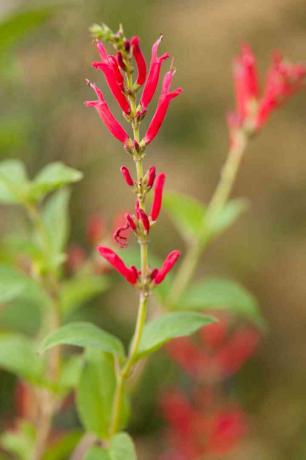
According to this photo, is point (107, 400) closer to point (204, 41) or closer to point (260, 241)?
point (260, 241)

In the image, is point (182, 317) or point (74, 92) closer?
point (182, 317)

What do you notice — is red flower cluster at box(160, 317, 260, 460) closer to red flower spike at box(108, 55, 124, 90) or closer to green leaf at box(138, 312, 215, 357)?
green leaf at box(138, 312, 215, 357)

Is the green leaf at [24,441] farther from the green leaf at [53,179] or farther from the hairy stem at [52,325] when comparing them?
the green leaf at [53,179]

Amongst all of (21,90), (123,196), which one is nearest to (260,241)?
(123,196)

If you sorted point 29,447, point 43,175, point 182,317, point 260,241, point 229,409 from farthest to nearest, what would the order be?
point 260,241
point 229,409
point 29,447
point 43,175
point 182,317

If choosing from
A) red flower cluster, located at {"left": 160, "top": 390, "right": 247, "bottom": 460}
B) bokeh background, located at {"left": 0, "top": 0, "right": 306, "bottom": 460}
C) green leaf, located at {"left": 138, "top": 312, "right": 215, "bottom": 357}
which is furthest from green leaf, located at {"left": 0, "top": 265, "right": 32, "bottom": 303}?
bokeh background, located at {"left": 0, "top": 0, "right": 306, "bottom": 460}

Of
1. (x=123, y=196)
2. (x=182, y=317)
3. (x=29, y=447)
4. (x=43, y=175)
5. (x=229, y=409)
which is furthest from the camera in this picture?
(x=123, y=196)
